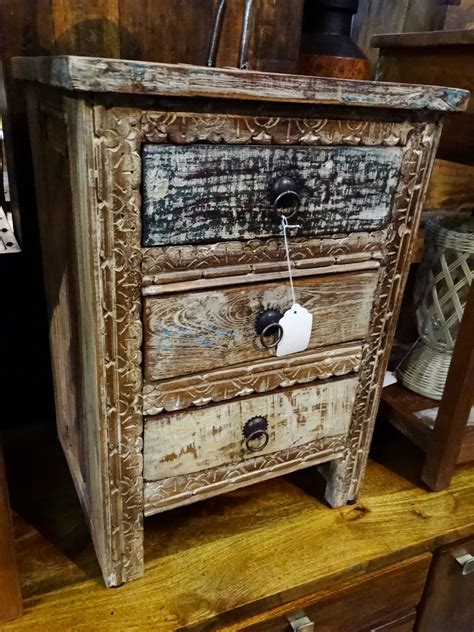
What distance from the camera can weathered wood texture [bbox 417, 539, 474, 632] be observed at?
0.90 m

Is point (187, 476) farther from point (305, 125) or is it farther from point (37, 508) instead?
point (305, 125)

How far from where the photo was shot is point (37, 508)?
866 mm

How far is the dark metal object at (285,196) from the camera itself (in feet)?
2.02

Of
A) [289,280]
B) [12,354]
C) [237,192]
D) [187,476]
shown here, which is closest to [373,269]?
[289,280]

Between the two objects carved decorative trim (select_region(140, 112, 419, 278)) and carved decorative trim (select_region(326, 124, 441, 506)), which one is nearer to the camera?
carved decorative trim (select_region(140, 112, 419, 278))

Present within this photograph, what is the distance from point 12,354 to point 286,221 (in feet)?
2.05

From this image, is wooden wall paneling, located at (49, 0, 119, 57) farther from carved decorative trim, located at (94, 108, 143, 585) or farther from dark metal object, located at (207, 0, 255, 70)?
carved decorative trim, located at (94, 108, 143, 585)

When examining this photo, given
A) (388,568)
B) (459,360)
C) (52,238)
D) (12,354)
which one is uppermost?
(52,238)

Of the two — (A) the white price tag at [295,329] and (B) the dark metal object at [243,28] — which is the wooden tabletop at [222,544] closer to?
(A) the white price tag at [295,329]

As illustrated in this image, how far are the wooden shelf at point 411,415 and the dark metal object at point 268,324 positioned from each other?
0.42m

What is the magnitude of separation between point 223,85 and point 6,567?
604 mm

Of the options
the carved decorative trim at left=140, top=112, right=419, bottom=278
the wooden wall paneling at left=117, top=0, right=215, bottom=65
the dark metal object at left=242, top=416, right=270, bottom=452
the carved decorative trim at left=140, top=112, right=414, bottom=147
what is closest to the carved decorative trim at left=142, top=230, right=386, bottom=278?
the carved decorative trim at left=140, top=112, right=419, bottom=278

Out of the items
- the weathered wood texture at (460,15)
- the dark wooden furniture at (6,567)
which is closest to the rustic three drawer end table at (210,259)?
the dark wooden furniture at (6,567)

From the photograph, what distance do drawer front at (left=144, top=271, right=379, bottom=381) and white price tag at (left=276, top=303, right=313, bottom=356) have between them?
1 centimetres
